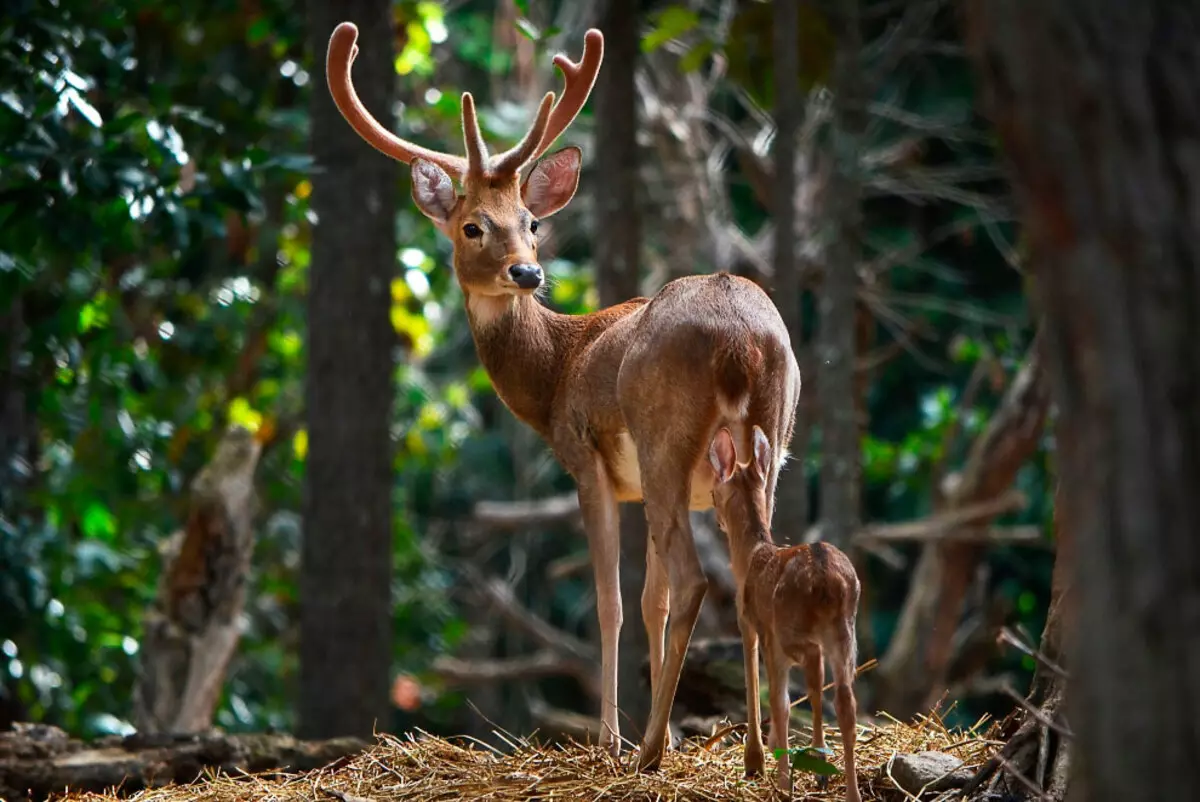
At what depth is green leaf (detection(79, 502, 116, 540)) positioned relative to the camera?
10430 millimetres

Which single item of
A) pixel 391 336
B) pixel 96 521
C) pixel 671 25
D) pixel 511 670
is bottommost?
pixel 511 670

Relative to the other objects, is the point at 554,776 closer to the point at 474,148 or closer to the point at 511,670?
the point at 474,148

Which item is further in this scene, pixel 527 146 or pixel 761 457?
pixel 527 146

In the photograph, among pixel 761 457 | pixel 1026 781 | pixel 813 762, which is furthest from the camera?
pixel 761 457

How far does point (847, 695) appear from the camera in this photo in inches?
173

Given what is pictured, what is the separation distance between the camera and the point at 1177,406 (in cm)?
273

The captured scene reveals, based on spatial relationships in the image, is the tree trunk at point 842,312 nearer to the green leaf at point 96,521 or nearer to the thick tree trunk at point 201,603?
the thick tree trunk at point 201,603

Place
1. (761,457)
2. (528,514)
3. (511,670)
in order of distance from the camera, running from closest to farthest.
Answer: (761,457) < (528,514) < (511,670)

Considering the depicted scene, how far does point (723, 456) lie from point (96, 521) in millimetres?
6758

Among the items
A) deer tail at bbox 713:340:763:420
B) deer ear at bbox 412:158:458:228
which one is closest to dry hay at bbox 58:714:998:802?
deer tail at bbox 713:340:763:420

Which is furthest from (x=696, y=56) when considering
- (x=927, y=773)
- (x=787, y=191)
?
(x=927, y=773)

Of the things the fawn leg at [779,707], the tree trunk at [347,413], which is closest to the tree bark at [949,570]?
the tree trunk at [347,413]

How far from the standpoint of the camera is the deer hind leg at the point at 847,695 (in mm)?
4367

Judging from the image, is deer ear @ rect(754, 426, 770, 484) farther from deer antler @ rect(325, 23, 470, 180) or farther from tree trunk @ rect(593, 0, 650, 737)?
tree trunk @ rect(593, 0, 650, 737)
